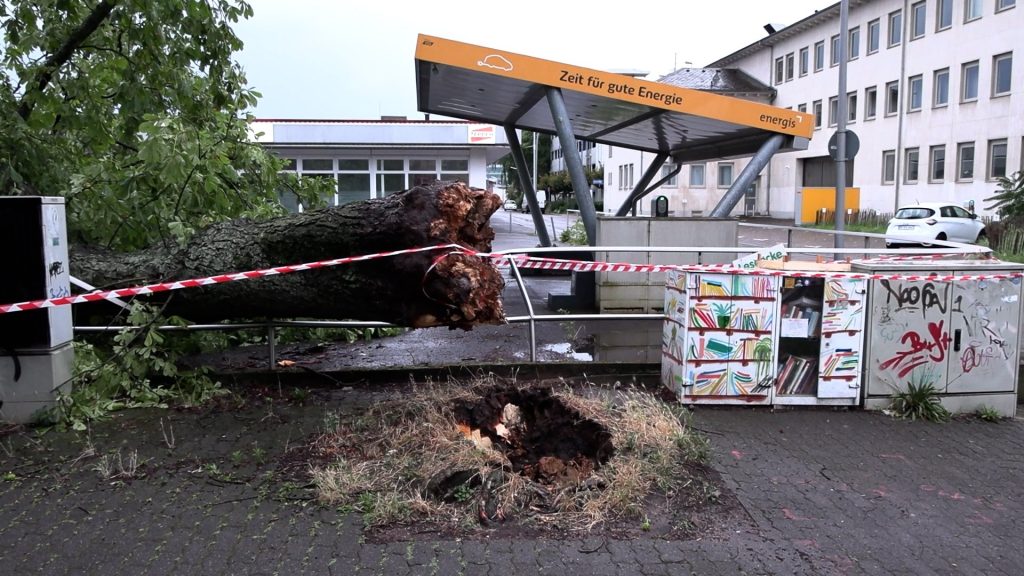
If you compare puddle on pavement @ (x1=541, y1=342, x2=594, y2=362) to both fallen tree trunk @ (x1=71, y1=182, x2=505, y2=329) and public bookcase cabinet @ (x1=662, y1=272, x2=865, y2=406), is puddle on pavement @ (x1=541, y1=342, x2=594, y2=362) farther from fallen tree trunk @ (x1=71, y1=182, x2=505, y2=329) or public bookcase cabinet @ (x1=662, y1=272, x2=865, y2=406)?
fallen tree trunk @ (x1=71, y1=182, x2=505, y2=329)

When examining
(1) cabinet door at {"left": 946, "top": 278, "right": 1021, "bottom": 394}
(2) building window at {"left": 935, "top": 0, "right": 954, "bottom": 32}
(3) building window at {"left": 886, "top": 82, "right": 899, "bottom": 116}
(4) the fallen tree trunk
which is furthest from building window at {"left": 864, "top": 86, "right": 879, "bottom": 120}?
(4) the fallen tree trunk

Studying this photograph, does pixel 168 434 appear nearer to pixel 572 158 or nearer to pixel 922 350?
pixel 922 350

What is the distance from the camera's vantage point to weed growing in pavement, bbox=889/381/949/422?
20.0ft

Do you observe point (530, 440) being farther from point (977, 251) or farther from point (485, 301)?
point (977, 251)

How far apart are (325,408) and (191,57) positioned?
14.9ft

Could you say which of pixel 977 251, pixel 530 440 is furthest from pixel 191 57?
pixel 977 251

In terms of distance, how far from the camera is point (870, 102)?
43.1m

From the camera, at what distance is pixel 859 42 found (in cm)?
4372

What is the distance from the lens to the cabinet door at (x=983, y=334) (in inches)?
246

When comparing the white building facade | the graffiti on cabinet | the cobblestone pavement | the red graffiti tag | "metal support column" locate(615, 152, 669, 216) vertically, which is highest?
the white building facade

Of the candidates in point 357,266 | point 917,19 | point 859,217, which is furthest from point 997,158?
point 357,266

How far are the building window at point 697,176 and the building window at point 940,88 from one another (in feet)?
62.9

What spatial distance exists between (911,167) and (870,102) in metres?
5.46

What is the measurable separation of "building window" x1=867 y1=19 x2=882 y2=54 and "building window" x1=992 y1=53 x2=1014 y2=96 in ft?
30.1
